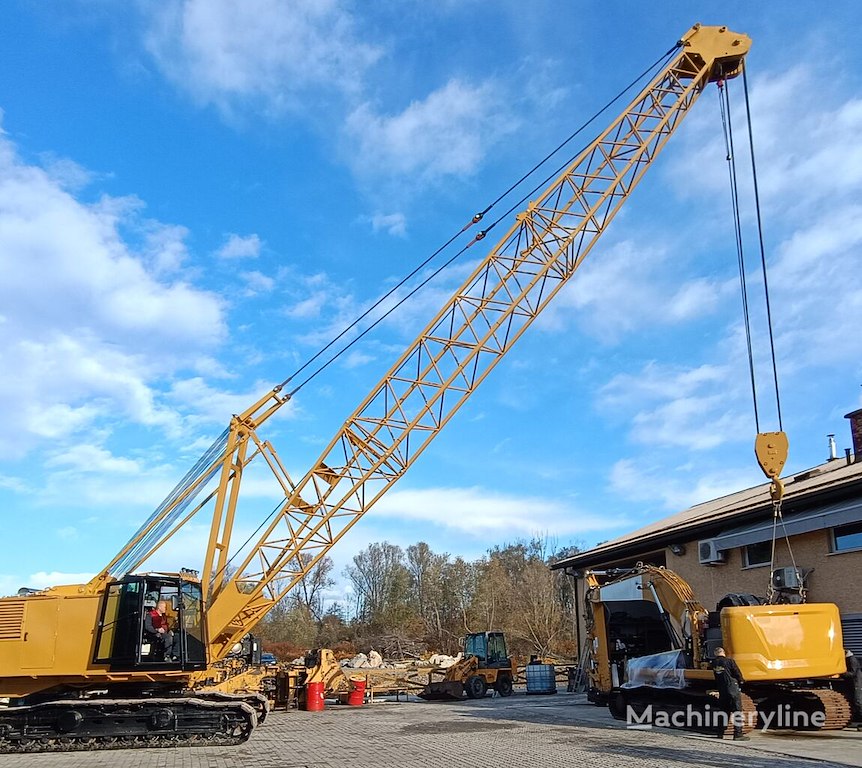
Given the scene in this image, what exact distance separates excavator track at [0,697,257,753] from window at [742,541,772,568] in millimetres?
11857

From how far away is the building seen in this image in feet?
53.0

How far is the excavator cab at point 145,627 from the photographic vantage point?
14648 millimetres

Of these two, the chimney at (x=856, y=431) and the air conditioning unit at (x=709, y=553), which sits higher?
the chimney at (x=856, y=431)

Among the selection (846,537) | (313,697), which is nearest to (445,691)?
(313,697)

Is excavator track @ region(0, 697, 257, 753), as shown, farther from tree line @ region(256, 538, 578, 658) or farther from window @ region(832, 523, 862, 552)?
tree line @ region(256, 538, 578, 658)

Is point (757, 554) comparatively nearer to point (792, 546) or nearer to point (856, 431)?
point (792, 546)

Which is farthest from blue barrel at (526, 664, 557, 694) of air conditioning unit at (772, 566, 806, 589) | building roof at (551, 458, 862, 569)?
air conditioning unit at (772, 566, 806, 589)

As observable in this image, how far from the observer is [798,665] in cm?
1295

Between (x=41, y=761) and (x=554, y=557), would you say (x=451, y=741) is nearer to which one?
(x=41, y=761)

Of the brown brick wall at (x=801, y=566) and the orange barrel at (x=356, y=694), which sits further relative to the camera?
the orange barrel at (x=356, y=694)

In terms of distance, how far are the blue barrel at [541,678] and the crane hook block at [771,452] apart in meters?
14.4

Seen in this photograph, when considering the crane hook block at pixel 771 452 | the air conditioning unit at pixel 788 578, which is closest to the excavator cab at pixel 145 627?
the crane hook block at pixel 771 452

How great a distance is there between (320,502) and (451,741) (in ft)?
24.6

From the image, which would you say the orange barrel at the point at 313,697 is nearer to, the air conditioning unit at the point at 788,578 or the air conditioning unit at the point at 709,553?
the air conditioning unit at the point at 709,553
